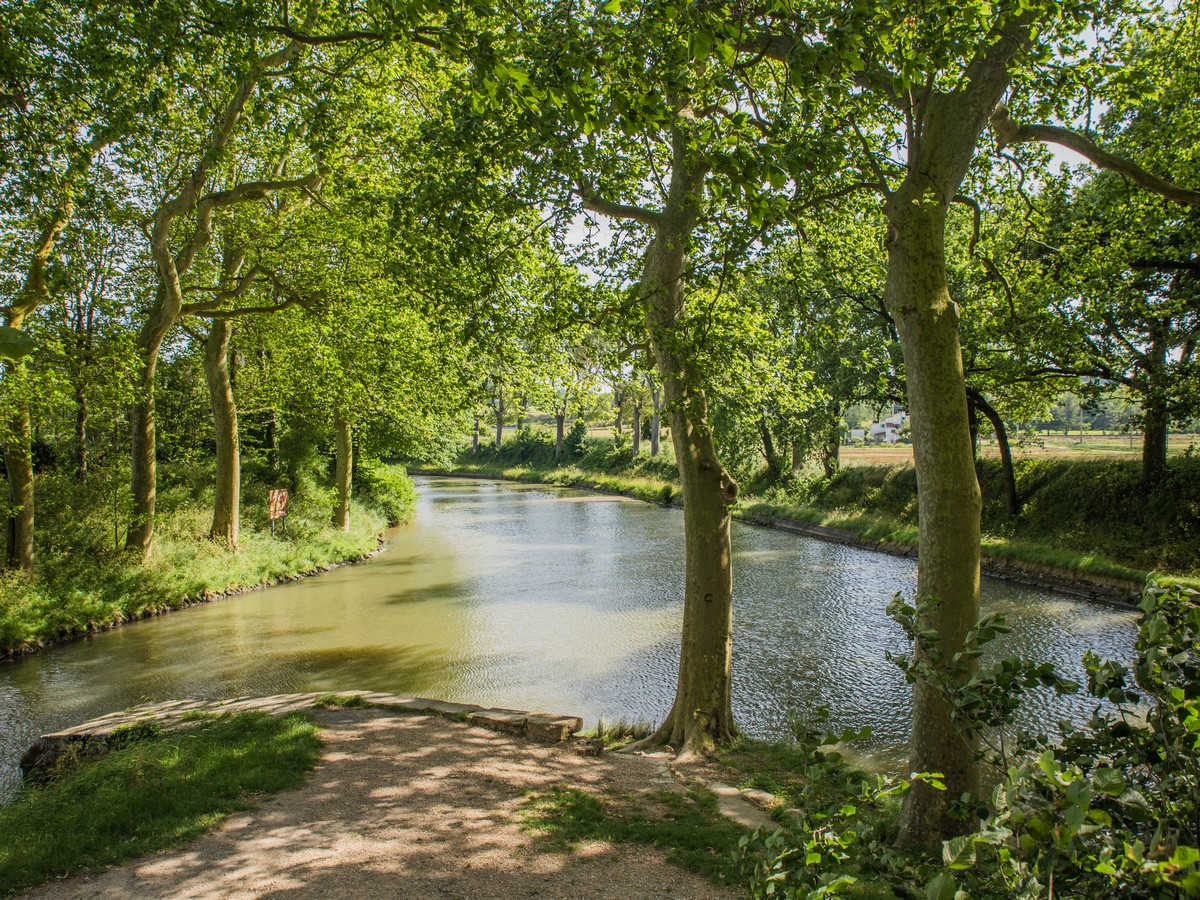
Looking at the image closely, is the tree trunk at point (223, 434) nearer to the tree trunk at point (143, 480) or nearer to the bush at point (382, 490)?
the tree trunk at point (143, 480)

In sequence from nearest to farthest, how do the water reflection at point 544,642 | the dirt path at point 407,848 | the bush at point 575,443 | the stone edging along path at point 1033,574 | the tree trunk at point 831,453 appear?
the dirt path at point 407,848 → the water reflection at point 544,642 → the stone edging along path at point 1033,574 → the tree trunk at point 831,453 → the bush at point 575,443

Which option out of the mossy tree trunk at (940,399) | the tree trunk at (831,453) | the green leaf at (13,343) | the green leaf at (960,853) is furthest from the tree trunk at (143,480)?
the tree trunk at (831,453)

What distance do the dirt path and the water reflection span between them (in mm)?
3136

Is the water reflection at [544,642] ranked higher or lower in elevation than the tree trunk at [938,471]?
lower

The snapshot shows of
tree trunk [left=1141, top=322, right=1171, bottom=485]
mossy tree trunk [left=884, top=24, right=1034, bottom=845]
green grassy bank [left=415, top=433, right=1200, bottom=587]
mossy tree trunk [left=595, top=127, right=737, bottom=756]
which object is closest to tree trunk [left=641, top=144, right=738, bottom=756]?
mossy tree trunk [left=595, top=127, right=737, bottom=756]

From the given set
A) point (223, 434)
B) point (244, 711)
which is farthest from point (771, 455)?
point (244, 711)

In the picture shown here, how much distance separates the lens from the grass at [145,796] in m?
4.84

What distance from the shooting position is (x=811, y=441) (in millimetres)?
27984

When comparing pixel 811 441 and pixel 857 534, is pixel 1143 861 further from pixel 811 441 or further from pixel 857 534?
pixel 811 441

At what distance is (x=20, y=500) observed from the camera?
12883 mm

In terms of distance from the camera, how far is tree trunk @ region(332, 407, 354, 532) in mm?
22828

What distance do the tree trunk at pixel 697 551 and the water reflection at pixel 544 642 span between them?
55.2 inches

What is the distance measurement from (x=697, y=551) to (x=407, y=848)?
3.93 meters

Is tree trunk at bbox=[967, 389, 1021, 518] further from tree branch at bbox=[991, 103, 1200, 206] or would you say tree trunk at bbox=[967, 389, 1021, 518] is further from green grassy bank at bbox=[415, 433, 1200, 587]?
tree branch at bbox=[991, 103, 1200, 206]
